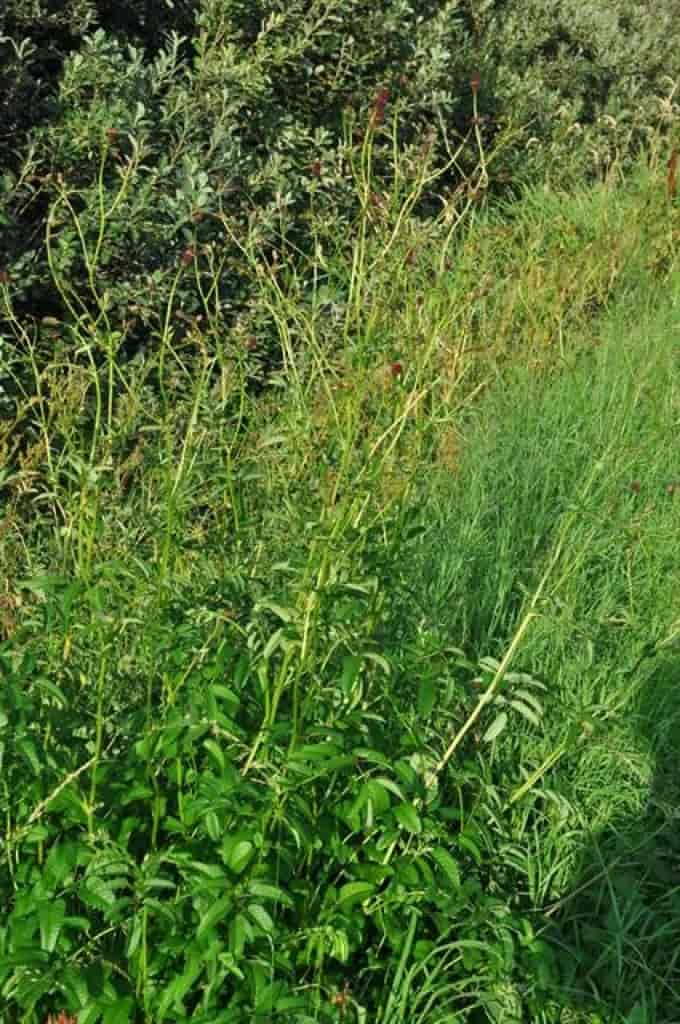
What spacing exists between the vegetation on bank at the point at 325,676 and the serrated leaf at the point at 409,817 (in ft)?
0.15

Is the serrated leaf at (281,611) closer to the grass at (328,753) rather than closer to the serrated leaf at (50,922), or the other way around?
the grass at (328,753)

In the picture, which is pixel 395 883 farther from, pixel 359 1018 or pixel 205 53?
pixel 205 53

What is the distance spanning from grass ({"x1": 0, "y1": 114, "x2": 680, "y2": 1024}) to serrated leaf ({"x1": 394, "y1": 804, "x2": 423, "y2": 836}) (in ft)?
0.04

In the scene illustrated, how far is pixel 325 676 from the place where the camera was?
2.45 meters

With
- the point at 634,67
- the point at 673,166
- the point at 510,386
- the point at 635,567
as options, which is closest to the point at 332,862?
the point at 635,567

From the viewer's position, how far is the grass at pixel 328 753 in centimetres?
208

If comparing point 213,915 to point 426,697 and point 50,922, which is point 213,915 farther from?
point 426,697

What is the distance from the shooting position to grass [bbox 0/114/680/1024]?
6.83ft

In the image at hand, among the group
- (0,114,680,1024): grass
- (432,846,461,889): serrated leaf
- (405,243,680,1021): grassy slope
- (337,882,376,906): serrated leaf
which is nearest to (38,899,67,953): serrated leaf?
(0,114,680,1024): grass

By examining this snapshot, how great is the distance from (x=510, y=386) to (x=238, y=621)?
2.55 m

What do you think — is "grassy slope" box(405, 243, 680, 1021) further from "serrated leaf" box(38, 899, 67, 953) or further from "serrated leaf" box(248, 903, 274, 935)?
"serrated leaf" box(38, 899, 67, 953)

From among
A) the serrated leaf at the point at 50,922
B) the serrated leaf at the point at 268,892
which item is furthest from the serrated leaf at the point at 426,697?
the serrated leaf at the point at 50,922

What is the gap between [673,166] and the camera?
6.41 m

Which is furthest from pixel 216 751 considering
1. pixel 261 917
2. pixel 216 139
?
pixel 216 139
